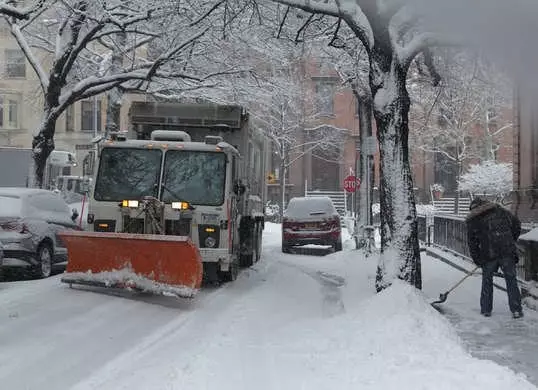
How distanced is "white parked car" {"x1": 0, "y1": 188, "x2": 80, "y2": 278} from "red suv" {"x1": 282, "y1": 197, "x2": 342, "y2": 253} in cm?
835

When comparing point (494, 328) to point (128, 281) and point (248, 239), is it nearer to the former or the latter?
point (128, 281)

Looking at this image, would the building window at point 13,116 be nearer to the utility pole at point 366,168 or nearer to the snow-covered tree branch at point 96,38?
the snow-covered tree branch at point 96,38

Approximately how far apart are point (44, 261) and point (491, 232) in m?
8.43

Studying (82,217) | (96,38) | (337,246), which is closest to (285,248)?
(337,246)

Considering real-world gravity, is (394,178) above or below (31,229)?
above

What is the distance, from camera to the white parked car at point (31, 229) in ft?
41.7

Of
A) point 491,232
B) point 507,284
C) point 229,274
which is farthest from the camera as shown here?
point 229,274

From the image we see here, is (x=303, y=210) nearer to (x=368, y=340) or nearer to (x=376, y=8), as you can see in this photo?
(x=376, y=8)

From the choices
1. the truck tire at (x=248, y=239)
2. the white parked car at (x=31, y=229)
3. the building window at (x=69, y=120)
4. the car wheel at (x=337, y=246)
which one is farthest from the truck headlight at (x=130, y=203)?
the building window at (x=69, y=120)

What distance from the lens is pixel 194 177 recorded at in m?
11.8

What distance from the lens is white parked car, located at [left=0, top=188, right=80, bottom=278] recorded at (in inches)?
500

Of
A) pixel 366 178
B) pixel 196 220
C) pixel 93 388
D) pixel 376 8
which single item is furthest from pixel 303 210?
pixel 93 388

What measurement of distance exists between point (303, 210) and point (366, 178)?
2.59 m

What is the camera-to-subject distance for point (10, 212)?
1290 centimetres
